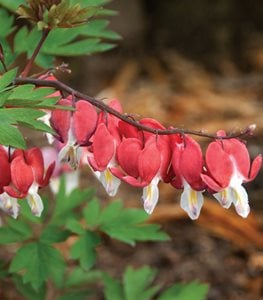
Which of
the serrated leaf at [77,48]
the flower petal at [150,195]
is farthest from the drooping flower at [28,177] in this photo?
the serrated leaf at [77,48]

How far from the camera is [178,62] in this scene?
5.17 meters

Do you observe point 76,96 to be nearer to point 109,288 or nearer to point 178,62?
point 109,288

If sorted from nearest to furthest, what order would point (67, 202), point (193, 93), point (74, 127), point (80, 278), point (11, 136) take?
point (11, 136) < point (74, 127) < point (67, 202) < point (80, 278) < point (193, 93)

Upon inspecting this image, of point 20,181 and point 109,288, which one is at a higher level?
point 20,181

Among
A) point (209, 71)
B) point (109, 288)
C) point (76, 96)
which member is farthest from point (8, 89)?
point (209, 71)

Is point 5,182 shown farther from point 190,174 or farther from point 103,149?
point 190,174

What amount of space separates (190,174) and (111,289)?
80 cm

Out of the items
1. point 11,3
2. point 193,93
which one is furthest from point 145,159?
point 193,93

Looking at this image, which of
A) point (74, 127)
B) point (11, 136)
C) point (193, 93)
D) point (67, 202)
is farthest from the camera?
point (193, 93)

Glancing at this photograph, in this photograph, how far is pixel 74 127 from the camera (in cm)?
165

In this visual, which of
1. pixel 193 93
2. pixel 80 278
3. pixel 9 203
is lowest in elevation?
pixel 193 93

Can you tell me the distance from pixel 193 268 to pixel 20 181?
5.01 ft

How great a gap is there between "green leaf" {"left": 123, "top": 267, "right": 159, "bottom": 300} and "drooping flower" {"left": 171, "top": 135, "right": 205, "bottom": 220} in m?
0.73

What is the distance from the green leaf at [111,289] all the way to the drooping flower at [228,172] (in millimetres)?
783
